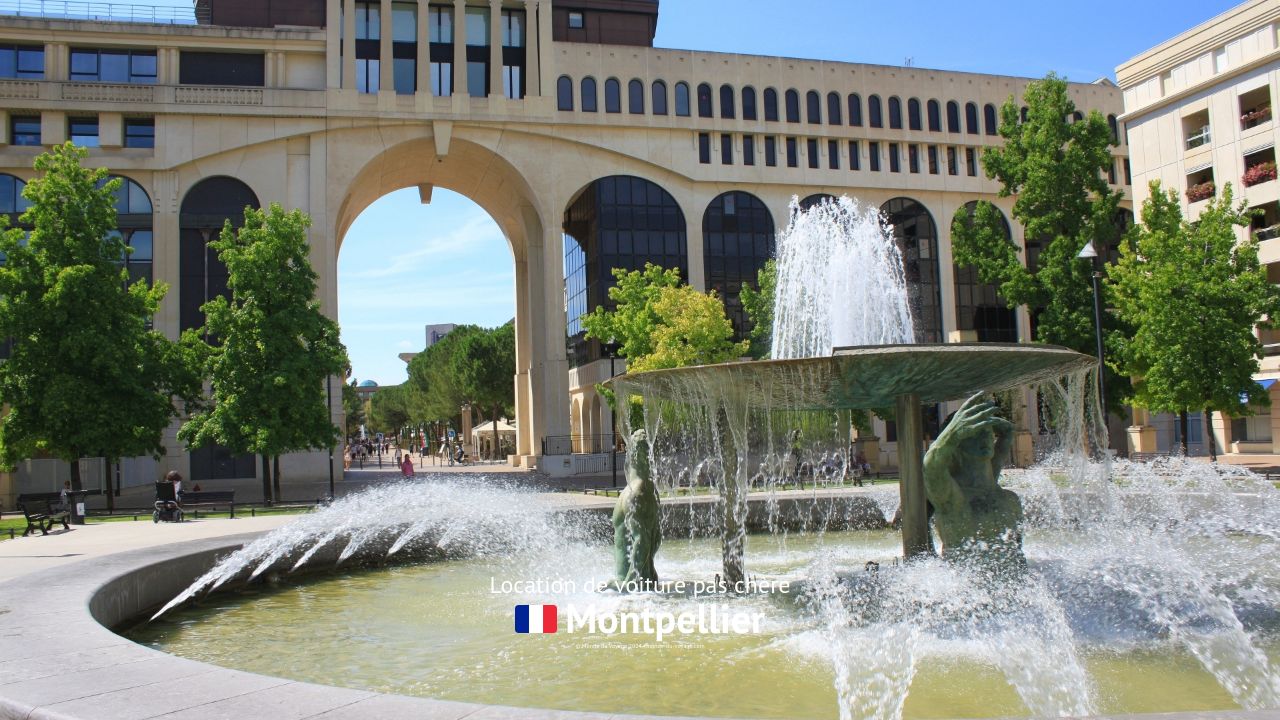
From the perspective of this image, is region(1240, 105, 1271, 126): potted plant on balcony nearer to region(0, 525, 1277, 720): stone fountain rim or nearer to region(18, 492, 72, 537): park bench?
region(0, 525, 1277, 720): stone fountain rim

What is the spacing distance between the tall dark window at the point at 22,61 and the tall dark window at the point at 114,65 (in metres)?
1.32

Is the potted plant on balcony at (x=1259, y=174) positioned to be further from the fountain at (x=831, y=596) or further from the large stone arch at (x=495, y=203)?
the large stone arch at (x=495, y=203)

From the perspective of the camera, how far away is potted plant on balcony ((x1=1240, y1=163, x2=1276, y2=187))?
34.2 m

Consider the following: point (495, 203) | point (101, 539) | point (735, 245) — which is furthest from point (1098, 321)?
point (495, 203)

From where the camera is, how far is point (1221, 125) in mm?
36281

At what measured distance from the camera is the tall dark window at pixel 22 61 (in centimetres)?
4019

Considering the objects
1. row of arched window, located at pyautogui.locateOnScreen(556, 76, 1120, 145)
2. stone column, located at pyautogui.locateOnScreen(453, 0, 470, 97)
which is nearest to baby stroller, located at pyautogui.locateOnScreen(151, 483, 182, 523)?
stone column, located at pyautogui.locateOnScreen(453, 0, 470, 97)

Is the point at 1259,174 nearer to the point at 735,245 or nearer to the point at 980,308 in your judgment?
the point at 980,308

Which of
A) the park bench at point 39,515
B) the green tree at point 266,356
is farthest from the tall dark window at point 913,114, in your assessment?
the park bench at point 39,515

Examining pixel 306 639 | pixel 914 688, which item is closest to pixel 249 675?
pixel 306 639

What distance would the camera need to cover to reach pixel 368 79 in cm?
4334

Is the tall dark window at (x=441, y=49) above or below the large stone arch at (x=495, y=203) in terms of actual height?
above

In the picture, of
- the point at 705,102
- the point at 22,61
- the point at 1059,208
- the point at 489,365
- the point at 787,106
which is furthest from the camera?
the point at 489,365

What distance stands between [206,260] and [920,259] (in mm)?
34749
